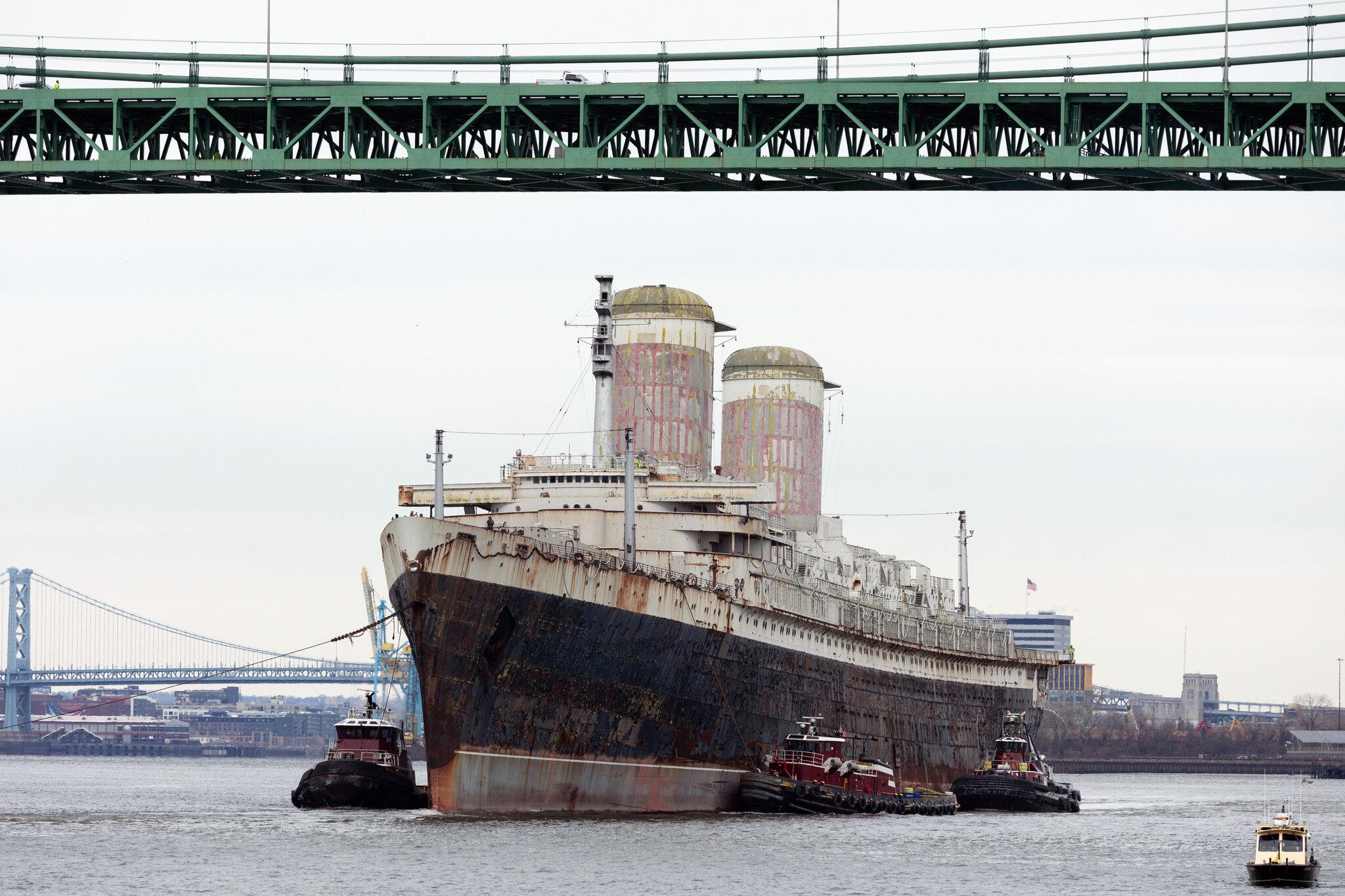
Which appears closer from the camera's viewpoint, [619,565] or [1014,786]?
[619,565]

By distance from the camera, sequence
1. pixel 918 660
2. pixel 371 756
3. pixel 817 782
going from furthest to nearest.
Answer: pixel 918 660
pixel 371 756
pixel 817 782

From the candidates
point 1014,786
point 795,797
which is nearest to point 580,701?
point 795,797

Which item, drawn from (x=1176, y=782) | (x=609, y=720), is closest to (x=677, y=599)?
(x=609, y=720)

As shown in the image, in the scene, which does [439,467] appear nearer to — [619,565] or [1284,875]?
[619,565]

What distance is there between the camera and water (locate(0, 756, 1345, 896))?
49.6m

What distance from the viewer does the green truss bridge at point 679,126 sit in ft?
187

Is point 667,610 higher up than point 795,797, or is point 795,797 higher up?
point 667,610

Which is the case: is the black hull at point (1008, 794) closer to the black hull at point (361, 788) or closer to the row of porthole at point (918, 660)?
the row of porthole at point (918, 660)

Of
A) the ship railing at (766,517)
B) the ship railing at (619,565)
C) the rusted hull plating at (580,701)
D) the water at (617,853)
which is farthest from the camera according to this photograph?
the ship railing at (766,517)

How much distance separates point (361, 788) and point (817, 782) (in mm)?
16046

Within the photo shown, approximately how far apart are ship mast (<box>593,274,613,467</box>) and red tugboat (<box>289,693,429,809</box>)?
12451 mm

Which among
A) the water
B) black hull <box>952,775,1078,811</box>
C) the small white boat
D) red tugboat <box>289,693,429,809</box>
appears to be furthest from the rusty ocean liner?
the small white boat

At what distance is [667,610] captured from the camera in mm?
67125

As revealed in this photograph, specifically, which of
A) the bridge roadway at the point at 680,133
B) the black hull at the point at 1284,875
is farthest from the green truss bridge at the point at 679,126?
the black hull at the point at 1284,875
